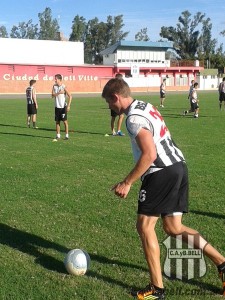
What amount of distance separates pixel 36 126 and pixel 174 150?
15153 millimetres


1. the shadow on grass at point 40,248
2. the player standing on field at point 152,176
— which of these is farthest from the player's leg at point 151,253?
the shadow on grass at point 40,248

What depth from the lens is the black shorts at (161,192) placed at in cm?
379

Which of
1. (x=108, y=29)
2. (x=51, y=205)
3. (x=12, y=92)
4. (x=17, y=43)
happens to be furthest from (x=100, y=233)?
(x=108, y=29)

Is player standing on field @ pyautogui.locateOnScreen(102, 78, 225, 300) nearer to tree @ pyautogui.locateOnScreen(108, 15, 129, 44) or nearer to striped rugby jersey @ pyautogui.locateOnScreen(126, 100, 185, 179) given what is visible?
striped rugby jersey @ pyautogui.locateOnScreen(126, 100, 185, 179)

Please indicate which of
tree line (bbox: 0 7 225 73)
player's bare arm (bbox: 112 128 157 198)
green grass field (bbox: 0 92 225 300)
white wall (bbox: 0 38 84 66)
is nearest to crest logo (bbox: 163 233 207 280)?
green grass field (bbox: 0 92 225 300)

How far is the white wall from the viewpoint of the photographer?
65938 mm

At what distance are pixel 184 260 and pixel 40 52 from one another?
67.6 m

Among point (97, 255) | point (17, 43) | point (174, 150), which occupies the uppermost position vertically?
point (17, 43)

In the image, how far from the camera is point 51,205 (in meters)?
6.72

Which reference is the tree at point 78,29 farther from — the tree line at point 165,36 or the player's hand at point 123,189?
the player's hand at point 123,189

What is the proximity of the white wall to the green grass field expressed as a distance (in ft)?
182

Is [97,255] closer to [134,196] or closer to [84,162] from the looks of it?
[134,196]

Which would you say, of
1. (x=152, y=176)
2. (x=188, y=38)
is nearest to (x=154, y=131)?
(x=152, y=176)

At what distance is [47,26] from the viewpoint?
5325 inches
